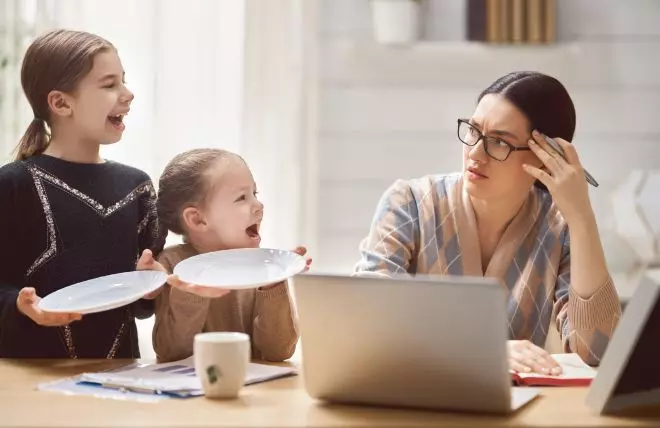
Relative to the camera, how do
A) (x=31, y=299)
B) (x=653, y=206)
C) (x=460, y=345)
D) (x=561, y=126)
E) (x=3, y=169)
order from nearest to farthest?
(x=460, y=345) → (x=31, y=299) → (x=3, y=169) → (x=561, y=126) → (x=653, y=206)

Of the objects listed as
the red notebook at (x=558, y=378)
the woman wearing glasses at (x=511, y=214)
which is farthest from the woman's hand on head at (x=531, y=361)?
the woman wearing glasses at (x=511, y=214)

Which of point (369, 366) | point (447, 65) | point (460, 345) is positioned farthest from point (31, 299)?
point (447, 65)

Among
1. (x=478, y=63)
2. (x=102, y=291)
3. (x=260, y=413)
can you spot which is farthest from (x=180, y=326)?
(x=478, y=63)

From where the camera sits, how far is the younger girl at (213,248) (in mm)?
1849

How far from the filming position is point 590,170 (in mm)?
3348

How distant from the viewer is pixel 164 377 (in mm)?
1602

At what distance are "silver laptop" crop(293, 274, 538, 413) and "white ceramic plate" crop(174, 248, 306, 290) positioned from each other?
0.37 metres

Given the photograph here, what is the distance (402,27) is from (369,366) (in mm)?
2092

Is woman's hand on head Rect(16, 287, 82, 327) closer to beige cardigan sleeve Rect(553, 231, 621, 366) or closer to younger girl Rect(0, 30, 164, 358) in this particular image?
younger girl Rect(0, 30, 164, 358)

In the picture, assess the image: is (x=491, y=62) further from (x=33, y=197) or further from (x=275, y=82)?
(x=33, y=197)

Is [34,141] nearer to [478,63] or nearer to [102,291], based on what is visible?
[102,291]

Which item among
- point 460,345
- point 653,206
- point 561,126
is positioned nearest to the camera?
point 460,345

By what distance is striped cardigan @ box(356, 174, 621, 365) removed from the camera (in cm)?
211

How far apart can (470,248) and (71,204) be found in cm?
87
